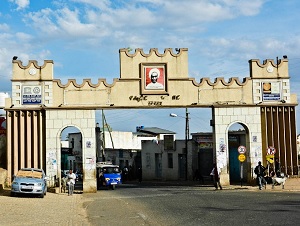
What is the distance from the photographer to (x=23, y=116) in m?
34.8

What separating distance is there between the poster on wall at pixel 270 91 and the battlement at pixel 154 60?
5.05 m

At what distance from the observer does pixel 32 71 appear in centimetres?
3481

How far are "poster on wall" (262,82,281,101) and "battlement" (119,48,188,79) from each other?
199 inches

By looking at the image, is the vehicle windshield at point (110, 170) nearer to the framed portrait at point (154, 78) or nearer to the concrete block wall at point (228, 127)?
the framed portrait at point (154, 78)

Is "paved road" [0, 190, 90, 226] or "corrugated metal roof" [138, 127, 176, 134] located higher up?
"corrugated metal roof" [138, 127, 176, 134]

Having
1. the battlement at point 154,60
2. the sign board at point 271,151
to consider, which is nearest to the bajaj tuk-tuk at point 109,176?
the battlement at point 154,60

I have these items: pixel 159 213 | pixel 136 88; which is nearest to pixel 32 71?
pixel 136 88

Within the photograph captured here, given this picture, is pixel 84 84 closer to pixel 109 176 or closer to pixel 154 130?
pixel 109 176

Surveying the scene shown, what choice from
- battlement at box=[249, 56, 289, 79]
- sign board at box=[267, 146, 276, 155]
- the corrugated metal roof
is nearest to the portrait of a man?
battlement at box=[249, 56, 289, 79]

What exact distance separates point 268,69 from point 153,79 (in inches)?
289

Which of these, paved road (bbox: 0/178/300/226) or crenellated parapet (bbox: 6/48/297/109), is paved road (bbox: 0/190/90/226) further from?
crenellated parapet (bbox: 6/48/297/109)

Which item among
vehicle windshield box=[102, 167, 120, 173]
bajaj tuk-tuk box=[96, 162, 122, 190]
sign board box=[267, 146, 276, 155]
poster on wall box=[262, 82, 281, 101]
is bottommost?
bajaj tuk-tuk box=[96, 162, 122, 190]

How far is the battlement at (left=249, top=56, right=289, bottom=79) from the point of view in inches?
1411

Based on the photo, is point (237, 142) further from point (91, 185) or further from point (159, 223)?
point (159, 223)
